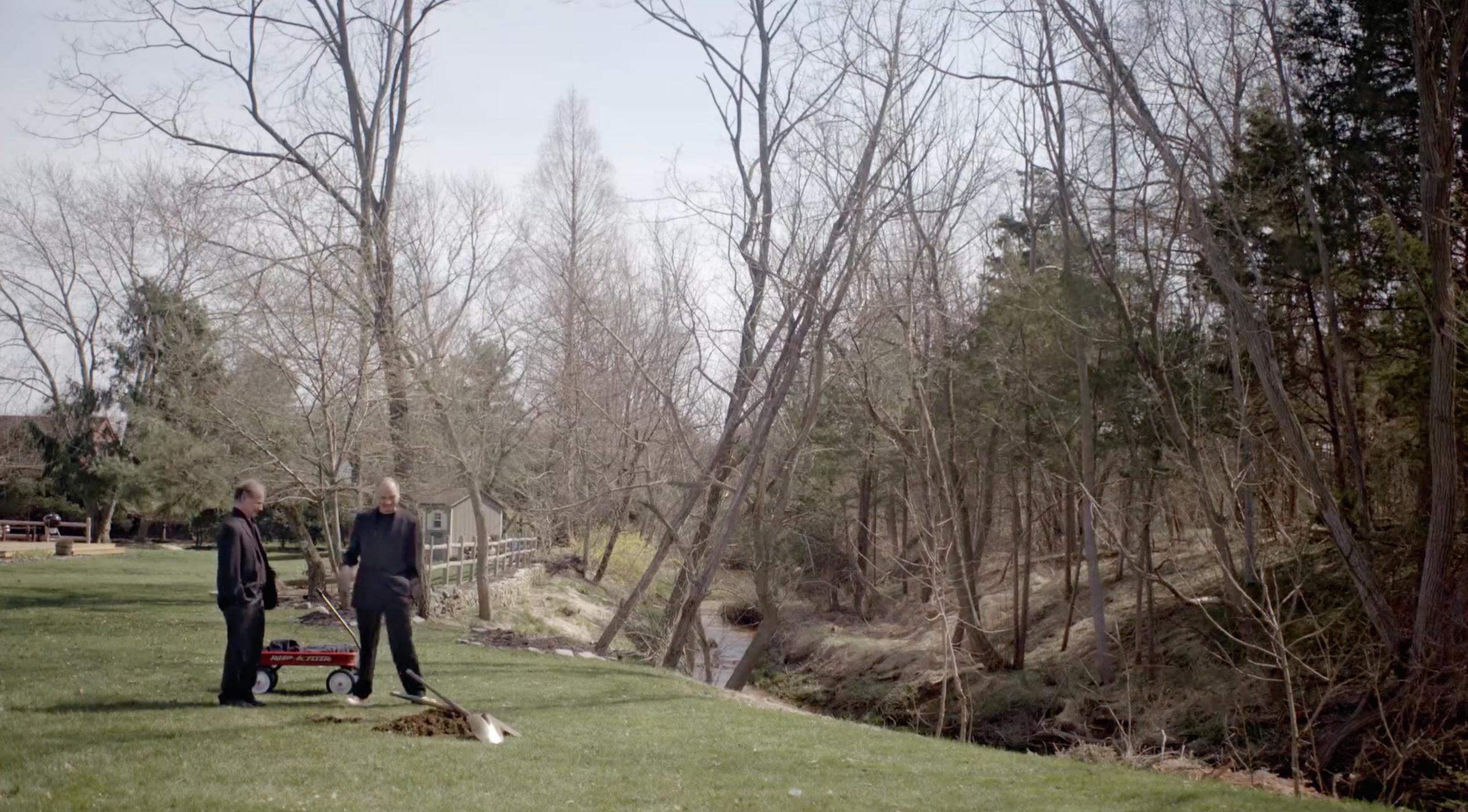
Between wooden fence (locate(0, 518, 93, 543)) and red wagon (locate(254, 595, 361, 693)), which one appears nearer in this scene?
red wagon (locate(254, 595, 361, 693))

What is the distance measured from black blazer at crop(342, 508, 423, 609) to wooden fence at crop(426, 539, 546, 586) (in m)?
12.8

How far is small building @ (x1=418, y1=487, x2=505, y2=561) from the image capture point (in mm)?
25500

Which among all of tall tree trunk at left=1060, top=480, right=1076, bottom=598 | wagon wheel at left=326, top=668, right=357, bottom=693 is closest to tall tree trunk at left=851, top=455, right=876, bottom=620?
tall tree trunk at left=1060, top=480, right=1076, bottom=598

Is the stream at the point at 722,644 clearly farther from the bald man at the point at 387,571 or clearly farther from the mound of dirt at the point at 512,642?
the bald man at the point at 387,571

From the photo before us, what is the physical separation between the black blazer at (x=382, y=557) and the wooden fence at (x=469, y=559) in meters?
12.8

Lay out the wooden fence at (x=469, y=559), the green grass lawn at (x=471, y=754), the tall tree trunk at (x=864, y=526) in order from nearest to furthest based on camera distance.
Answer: the green grass lawn at (x=471, y=754) < the wooden fence at (x=469, y=559) < the tall tree trunk at (x=864, y=526)

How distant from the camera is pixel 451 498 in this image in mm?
30531

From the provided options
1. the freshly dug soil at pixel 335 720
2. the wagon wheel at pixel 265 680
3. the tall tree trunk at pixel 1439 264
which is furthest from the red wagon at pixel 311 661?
the tall tree trunk at pixel 1439 264

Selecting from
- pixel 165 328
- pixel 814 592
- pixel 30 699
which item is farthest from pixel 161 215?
pixel 814 592

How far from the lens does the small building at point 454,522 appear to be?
83.7 ft

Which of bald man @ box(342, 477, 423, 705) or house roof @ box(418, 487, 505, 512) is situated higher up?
house roof @ box(418, 487, 505, 512)

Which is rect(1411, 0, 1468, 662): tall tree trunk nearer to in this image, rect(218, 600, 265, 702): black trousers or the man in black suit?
the man in black suit

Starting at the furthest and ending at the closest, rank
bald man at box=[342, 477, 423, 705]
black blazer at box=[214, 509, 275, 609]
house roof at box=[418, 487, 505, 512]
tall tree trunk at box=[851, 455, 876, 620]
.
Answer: tall tree trunk at box=[851, 455, 876, 620] < house roof at box=[418, 487, 505, 512] < bald man at box=[342, 477, 423, 705] < black blazer at box=[214, 509, 275, 609]

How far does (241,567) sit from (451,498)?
2228 cm
